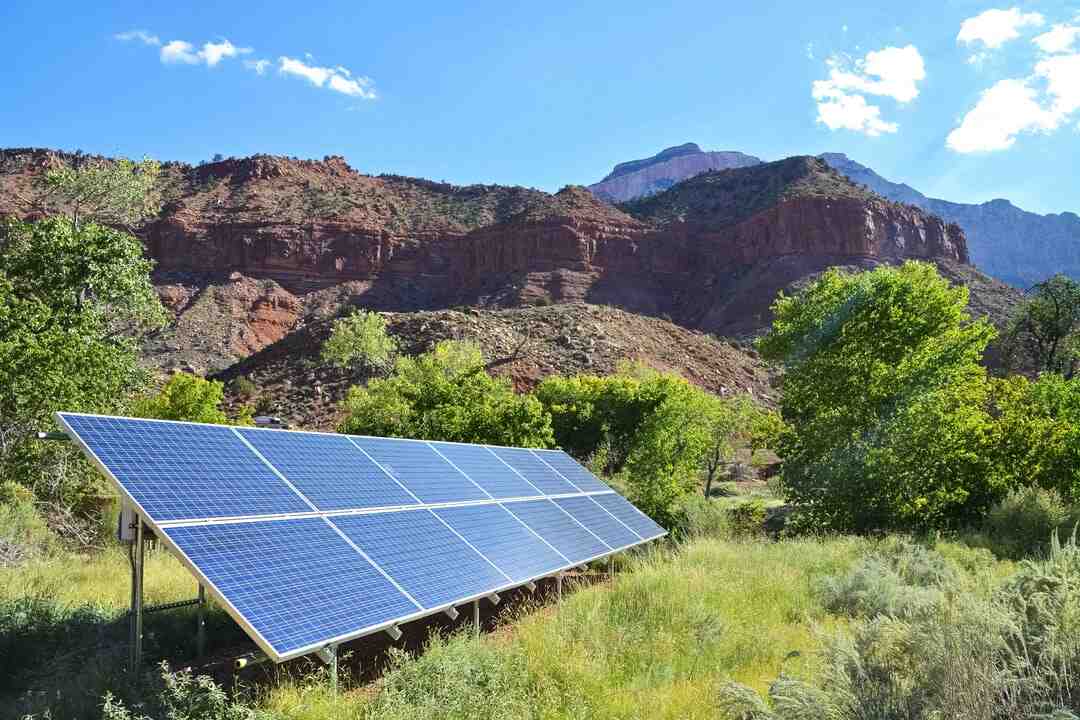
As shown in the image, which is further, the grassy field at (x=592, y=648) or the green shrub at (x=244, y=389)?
the green shrub at (x=244, y=389)

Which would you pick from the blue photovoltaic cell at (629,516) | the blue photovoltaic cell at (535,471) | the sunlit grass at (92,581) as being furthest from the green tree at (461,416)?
the sunlit grass at (92,581)

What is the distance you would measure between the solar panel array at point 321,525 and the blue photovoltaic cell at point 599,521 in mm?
463

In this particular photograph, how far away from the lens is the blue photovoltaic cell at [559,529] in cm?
1016

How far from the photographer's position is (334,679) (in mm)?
5441

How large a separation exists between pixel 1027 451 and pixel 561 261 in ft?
294

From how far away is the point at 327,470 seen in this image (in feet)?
28.3

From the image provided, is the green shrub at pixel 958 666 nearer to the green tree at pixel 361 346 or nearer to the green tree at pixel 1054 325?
the green tree at pixel 361 346

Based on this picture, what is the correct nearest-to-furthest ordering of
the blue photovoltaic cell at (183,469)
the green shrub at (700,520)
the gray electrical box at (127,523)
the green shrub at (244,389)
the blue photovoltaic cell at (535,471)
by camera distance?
the blue photovoltaic cell at (183,469)
the gray electrical box at (127,523)
the blue photovoltaic cell at (535,471)
the green shrub at (700,520)
the green shrub at (244,389)

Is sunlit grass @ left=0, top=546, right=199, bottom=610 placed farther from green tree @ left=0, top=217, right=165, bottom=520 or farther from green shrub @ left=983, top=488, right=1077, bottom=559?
green shrub @ left=983, top=488, right=1077, bottom=559

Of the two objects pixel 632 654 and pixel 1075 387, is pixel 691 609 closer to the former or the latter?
pixel 632 654

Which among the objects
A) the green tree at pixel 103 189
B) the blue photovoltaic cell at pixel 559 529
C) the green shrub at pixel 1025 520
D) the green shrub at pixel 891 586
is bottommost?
the green shrub at pixel 1025 520

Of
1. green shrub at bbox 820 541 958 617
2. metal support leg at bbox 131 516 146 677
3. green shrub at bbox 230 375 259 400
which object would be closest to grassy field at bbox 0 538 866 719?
metal support leg at bbox 131 516 146 677

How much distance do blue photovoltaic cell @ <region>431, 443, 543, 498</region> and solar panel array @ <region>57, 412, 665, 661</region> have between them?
157 mm

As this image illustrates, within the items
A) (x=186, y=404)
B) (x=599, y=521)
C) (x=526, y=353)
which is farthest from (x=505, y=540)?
(x=526, y=353)
